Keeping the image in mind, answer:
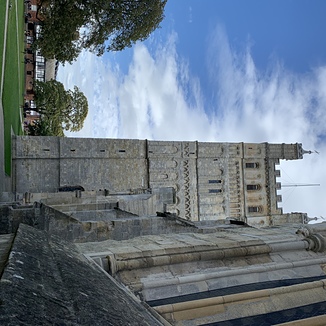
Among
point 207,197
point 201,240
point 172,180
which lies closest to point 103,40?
point 172,180

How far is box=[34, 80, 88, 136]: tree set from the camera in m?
38.3

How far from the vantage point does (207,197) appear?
29172mm

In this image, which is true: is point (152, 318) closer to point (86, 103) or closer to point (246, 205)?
point (246, 205)

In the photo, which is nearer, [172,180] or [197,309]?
[197,309]

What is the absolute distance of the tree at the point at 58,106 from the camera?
38287 mm

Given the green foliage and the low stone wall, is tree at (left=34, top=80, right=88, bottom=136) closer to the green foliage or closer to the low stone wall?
the green foliage

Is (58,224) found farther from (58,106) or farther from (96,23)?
(58,106)

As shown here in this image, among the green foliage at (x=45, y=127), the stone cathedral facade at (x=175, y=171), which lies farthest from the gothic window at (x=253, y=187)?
the green foliage at (x=45, y=127)

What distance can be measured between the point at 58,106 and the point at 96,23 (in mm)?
10718

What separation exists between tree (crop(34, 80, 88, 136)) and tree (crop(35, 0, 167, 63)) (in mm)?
7047

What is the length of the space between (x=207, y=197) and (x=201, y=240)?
73.7 ft

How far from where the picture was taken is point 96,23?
31.9m

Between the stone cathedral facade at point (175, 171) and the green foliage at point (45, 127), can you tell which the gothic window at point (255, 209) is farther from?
the green foliage at point (45, 127)

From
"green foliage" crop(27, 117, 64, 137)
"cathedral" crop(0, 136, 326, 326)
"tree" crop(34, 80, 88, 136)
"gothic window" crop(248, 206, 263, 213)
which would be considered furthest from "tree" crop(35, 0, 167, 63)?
"cathedral" crop(0, 136, 326, 326)
